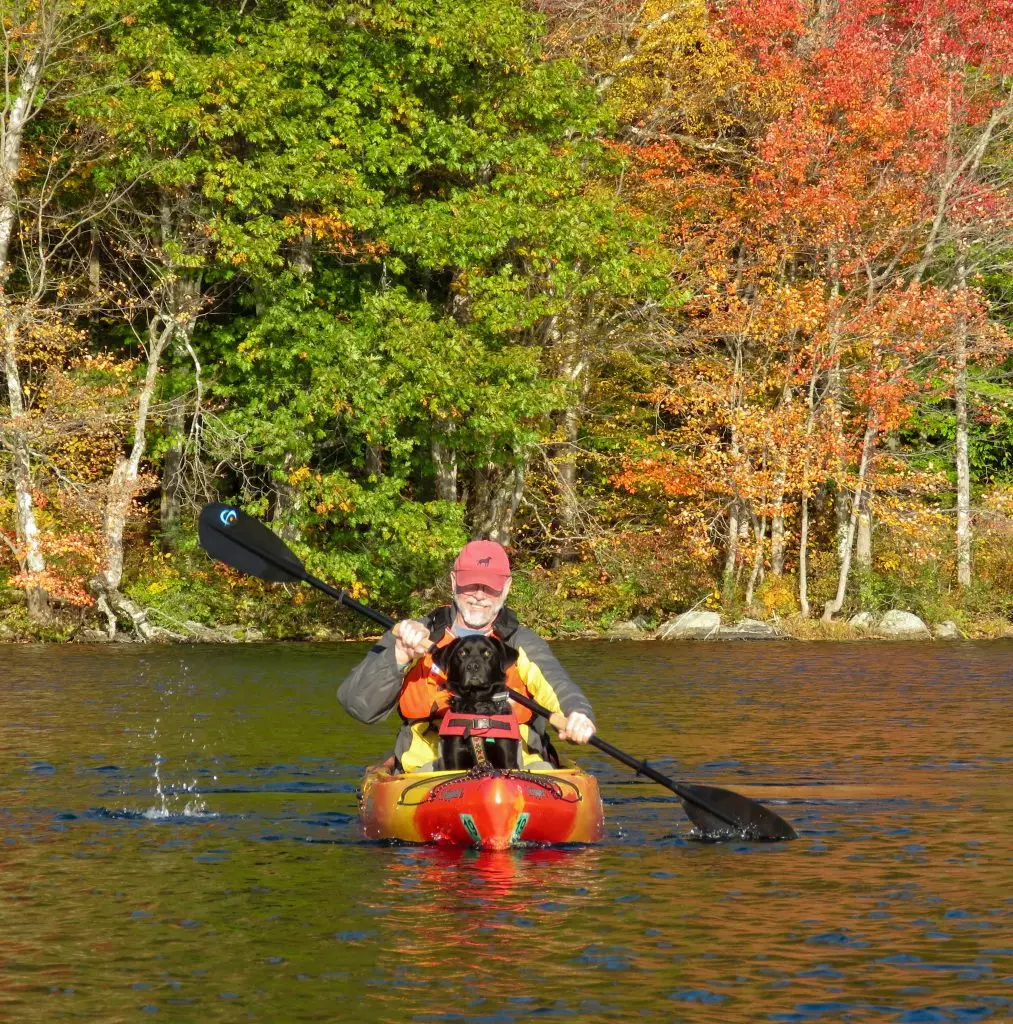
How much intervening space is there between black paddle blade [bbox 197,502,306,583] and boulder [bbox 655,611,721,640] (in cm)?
1786

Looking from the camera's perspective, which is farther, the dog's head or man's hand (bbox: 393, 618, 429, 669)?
the dog's head

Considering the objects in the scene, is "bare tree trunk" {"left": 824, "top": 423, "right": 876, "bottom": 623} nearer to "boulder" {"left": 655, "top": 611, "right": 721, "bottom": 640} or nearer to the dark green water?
"boulder" {"left": 655, "top": 611, "right": 721, "bottom": 640}

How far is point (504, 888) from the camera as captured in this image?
916cm

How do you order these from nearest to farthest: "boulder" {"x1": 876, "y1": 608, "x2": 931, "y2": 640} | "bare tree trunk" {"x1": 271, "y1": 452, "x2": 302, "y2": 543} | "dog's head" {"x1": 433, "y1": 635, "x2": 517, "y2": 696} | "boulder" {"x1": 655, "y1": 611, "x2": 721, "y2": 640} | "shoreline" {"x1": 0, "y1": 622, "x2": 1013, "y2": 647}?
"dog's head" {"x1": 433, "y1": 635, "x2": 517, "y2": 696}, "shoreline" {"x1": 0, "y1": 622, "x2": 1013, "y2": 647}, "bare tree trunk" {"x1": 271, "y1": 452, "x2": 302, "y2": 543}, "boulder" {"x1": 876, "y1": 608, "x2": 931, "y2": 640}, "boulder" {"x1": 655, "y1": 611, "x2": 721, "y2": 640}

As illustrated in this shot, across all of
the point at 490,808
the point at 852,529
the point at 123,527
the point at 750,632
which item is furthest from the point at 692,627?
the point at 490,808

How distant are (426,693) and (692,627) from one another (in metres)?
19.9

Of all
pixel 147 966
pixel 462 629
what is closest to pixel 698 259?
pixel 462 629

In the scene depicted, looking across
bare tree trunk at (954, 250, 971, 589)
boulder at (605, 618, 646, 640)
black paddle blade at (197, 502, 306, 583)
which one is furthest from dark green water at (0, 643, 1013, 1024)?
bare tree trunk at (954, 250, 971, 589)

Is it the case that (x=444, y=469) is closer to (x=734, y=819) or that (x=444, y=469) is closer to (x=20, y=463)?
(x=20, y=463)

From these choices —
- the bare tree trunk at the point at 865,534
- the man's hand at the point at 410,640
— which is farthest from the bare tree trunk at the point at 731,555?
the man's hand at the point at 410,640

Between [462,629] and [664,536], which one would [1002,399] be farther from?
[462,629]

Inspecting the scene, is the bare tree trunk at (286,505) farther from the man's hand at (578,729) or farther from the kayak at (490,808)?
the man's hand at (578,729)

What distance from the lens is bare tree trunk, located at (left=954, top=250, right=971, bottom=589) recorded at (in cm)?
3062

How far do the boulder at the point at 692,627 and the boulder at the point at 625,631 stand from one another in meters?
0.32
